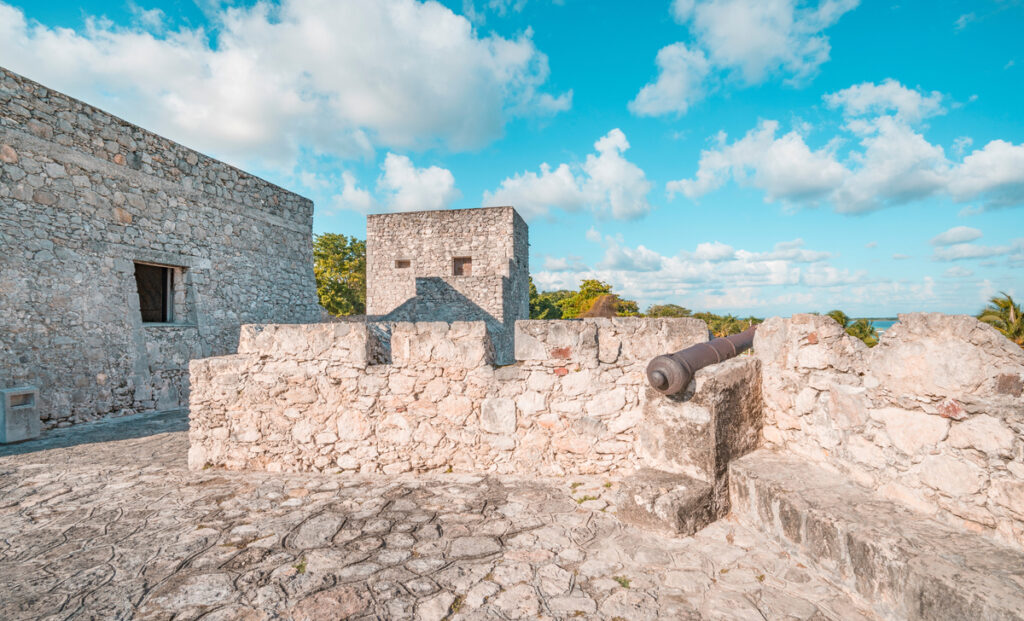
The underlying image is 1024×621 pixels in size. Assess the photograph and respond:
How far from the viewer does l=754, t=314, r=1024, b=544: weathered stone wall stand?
82.2 inches

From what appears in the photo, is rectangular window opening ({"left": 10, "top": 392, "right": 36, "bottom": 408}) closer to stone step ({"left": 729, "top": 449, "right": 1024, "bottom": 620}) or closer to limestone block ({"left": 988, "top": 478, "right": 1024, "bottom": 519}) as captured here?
stone step ({"left": 729, "top": 449, "right": 1024, "bottom": 620})

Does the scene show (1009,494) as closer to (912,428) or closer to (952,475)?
(952,475)

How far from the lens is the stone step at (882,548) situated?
5.92 feet

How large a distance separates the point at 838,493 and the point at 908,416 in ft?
1.75

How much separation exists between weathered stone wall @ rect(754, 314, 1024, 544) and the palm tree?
1446 centimetres

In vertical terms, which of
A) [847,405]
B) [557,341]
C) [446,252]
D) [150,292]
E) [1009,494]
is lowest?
[1009,494]

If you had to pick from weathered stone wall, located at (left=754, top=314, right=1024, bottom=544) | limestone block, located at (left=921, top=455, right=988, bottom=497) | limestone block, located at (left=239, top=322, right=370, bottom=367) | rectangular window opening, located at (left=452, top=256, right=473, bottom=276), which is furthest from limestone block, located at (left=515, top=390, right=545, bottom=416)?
rectangular window opening, located at (left=452, top=256, right=473, bottom=276)

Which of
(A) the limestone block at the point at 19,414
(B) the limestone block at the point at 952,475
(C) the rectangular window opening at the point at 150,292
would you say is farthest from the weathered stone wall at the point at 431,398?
(C) the rectangular window opening at the point at 150,292

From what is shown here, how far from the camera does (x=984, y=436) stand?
84.0 inches

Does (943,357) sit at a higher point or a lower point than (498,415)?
higher

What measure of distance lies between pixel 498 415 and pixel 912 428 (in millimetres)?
2668

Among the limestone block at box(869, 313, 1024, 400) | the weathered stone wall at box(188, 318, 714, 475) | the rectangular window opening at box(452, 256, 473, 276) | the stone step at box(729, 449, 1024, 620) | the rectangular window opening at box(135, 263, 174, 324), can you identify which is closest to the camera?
the stone step at box(729, 449, 1024, 620)

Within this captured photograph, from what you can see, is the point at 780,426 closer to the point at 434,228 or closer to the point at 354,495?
the point at 354,495

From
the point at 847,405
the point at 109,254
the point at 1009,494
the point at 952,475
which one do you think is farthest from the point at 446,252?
the point at 1009,494
